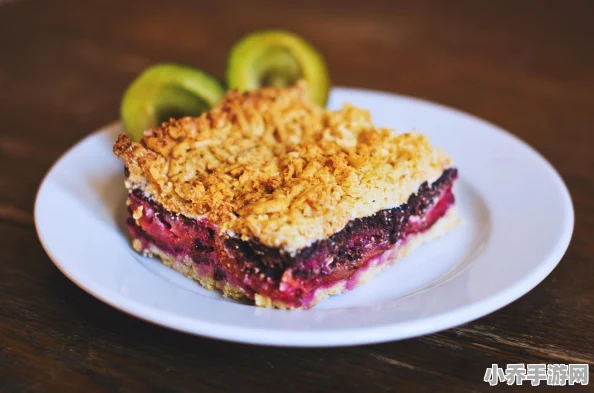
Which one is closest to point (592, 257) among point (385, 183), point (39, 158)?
point (385, 183)

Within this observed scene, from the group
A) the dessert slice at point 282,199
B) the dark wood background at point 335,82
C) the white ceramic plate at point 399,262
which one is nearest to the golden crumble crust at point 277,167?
the dessert slice at point 282,199

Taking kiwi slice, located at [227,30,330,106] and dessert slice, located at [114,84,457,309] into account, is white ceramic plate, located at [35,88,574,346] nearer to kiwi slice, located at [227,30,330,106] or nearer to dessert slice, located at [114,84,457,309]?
dessert slice, located at [114,84,457,309]

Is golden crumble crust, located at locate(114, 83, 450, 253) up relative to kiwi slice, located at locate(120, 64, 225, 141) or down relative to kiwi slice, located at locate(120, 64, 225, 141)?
down

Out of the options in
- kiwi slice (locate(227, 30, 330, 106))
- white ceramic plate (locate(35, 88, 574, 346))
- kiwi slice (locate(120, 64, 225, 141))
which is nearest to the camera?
white ceramic plate (locate(35, 88, 574, 346))

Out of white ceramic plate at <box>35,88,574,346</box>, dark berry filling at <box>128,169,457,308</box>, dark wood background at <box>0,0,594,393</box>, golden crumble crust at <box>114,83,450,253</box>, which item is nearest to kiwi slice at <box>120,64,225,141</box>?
white ceramic plate at <box>35,88,574,346</box>

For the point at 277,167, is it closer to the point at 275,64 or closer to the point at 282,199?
the point at 282,199

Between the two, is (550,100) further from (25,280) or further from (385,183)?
(25,280)

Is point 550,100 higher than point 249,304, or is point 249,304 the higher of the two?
point 550,100

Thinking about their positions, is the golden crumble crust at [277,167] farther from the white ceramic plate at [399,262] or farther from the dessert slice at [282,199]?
the white ceramic plate at [399,262]
